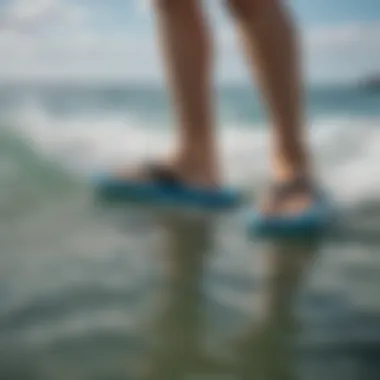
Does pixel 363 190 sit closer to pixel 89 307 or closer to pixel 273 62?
pixel 273 62

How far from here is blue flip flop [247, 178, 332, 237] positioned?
2.96 feet

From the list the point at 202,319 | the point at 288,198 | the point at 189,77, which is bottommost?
the point at 202,319

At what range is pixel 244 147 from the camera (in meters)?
0.89

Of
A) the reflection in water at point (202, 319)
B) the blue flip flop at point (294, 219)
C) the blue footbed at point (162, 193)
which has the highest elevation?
the blue footbed at point (162, 193)

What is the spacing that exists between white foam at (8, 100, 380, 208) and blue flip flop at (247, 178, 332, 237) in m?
0.02

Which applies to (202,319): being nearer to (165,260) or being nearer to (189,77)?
(165,260)

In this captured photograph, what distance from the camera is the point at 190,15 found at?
907mm

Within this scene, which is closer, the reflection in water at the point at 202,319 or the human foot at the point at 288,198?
the reflection in water at the point at 202,319

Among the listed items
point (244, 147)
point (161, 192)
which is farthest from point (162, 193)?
point (244, 147)

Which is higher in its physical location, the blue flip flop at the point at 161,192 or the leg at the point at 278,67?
the leg at the point at 278,67

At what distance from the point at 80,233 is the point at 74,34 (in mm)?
209

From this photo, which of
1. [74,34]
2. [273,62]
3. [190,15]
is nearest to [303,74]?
[273,62]

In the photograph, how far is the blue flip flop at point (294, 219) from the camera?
0.90 m

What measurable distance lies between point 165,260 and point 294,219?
145 millimetres
